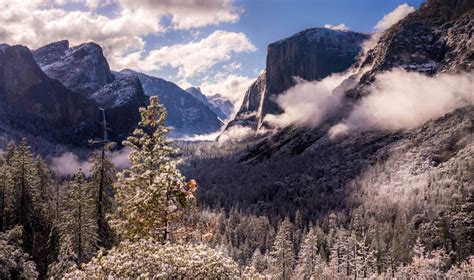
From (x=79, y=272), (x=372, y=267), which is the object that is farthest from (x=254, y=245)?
(x=79, y=272)

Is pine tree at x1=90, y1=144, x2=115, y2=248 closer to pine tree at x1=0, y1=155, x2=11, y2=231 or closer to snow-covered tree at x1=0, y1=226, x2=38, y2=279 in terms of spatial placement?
snow-covered tree at x1=0, y1=226, x2=38, y2=279

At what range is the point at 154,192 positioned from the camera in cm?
1902

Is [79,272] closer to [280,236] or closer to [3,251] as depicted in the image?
[3,251]

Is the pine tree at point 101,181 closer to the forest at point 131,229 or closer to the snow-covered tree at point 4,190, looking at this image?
the forest at point 131,229

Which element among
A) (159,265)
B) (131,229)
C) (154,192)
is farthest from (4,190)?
(159,265)

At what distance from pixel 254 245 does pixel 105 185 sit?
13700 centimetres

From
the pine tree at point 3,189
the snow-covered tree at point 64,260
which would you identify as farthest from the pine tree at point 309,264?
the snow-covered tree at point 64,260

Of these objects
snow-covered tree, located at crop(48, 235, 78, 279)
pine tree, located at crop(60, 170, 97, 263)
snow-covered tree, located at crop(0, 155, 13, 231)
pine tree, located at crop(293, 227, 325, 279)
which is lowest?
pine tree, located at crop(293, 227, 325, 279)

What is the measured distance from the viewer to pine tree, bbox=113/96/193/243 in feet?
62.1

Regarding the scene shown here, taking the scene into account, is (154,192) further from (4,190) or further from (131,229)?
(4,190)

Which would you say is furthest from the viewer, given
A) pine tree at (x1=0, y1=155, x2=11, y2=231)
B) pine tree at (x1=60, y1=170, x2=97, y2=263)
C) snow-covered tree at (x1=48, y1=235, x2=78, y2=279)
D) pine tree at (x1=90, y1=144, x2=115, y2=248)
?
pine tree at (x1=0, y1=155, x2=11, y2=231)

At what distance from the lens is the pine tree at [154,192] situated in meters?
18.9

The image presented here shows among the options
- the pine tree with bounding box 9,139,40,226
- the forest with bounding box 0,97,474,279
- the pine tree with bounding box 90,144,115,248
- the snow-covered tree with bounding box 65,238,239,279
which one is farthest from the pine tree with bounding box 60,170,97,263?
the snow-covered tree with bounding box 65,238,239,279

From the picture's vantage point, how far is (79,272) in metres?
13.8
